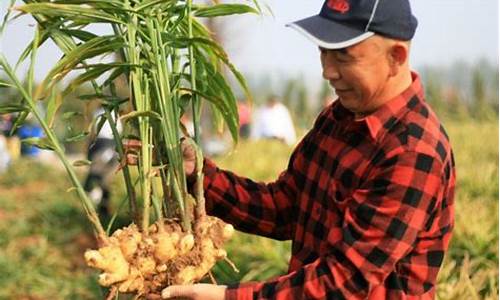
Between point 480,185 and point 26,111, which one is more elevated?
point 26,111

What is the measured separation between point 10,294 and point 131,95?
11.3ft

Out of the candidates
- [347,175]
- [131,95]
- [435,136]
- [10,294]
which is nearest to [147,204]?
[131,95]

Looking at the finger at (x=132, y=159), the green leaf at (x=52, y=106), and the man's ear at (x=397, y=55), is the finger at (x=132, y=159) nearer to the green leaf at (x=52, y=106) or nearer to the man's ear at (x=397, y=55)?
the green leaf at (x=52, y=106)

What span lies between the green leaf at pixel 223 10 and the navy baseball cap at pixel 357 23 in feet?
0.94

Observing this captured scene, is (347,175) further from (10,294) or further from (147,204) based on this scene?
(10,294)

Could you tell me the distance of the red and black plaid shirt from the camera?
158 cm

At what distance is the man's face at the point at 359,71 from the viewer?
5.17ft

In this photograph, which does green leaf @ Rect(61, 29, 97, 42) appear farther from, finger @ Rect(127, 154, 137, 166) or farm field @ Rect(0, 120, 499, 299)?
farm field @ Rect(0, 120, 499, 299)

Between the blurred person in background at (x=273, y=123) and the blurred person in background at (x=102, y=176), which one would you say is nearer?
the blurred person in background at (x=102, y=176)

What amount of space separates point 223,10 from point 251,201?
1.47 feet

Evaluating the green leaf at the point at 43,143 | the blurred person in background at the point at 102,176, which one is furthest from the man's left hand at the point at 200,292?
the blurred person in background at the point at 102,176

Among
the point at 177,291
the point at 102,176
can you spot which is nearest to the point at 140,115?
the point at 177,291

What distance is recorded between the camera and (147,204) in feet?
5.77

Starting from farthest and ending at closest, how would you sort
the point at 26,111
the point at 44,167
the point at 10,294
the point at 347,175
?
the point at 44,167 → the point at 10,294 → the point at 26,111 → the point at 347,175
